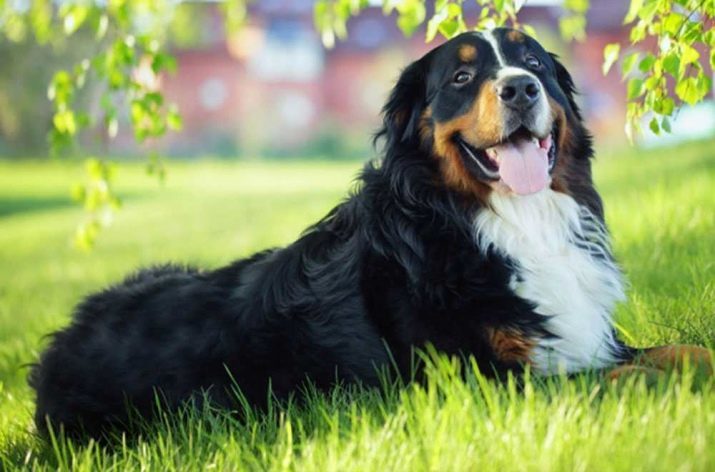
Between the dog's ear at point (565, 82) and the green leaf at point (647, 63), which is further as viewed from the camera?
the dog's ear at point (565, 82)

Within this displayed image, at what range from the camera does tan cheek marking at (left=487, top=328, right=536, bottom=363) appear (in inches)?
156

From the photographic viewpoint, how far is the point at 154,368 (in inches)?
171

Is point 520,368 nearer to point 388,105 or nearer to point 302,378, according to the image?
point 302,378

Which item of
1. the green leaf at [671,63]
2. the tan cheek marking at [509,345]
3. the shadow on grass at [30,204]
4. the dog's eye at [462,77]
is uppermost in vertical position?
the dog's eye at [462,77]

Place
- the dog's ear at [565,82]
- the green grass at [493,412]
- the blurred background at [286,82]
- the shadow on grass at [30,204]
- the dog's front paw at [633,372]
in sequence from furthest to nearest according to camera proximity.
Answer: the blurred background at [286,82] → the shadow on grass at [30,204] → the dog's ear at [565,82] → the dog's front paw at [633,372] → the green grass at [493,412]

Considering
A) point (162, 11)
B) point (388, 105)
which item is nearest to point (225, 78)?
point (162, 11)

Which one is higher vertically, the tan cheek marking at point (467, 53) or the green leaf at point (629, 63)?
the tan cheek marking at point (467, 53)

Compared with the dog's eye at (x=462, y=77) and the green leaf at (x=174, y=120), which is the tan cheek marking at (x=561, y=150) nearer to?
the dog's eye at (x=462, y=77)

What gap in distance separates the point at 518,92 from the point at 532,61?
1.30 ft

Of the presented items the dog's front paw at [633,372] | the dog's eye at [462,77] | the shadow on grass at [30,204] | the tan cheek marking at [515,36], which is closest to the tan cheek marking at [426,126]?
the dog's eye at [462,77]

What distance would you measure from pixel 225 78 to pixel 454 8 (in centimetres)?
3870

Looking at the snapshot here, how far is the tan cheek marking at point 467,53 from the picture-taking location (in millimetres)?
4367

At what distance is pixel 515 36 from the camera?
443 cm

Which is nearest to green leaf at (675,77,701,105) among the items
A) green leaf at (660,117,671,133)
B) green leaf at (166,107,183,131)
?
green leaf at (660,117,671,133)
